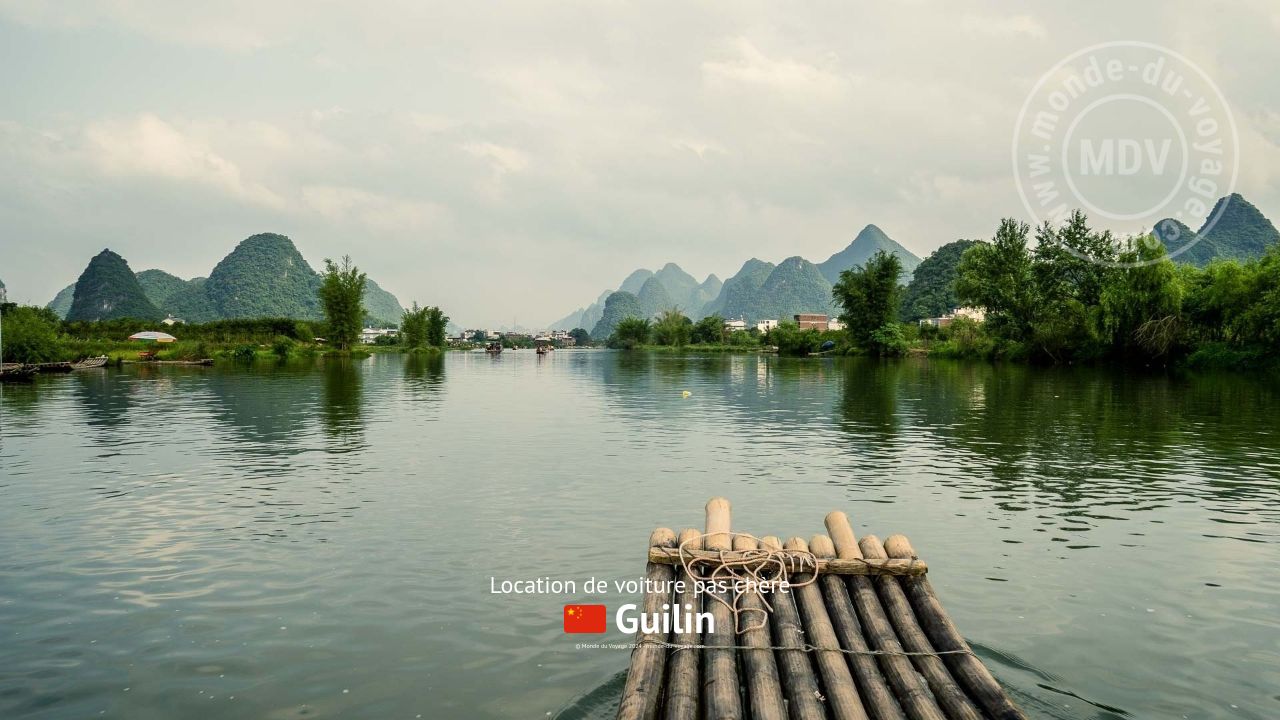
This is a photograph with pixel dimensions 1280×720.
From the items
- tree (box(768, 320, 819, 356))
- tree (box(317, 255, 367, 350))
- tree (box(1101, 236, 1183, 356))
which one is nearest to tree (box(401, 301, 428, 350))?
tree (box(317, 255, 367, 350))

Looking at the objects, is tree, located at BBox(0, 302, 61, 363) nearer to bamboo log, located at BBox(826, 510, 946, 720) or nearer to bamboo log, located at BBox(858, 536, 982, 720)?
bamboo log, located at BBox(826, 510, 946, 720)

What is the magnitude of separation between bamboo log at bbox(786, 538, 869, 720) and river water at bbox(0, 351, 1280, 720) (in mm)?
2034

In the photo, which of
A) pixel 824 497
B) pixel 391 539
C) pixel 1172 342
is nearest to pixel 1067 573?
pixel 824 497

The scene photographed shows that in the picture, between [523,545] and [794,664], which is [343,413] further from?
[794,664]

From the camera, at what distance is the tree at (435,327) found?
169 metres

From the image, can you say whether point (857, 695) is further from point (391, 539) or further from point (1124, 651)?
point (391, 539)

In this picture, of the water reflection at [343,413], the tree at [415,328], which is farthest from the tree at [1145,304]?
the tree at [415,328]

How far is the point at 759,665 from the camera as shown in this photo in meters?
5.97

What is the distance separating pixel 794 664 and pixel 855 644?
655 millimetres

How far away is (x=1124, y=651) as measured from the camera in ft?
26.6

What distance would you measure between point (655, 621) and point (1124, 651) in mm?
5387

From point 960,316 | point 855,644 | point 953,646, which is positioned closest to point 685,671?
point 855,644

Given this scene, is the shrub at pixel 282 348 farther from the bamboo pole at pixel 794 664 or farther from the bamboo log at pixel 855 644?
the bamboo pole at pixel 794 664

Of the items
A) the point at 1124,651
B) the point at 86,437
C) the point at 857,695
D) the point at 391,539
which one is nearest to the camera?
the point at 857,695
